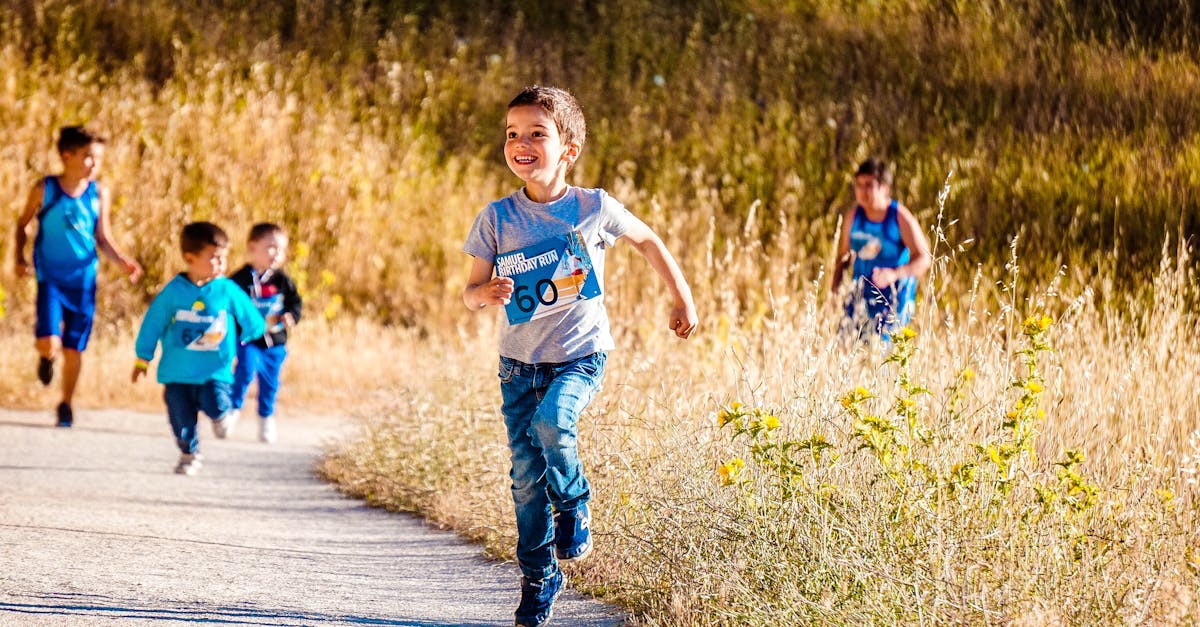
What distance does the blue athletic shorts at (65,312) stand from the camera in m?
9.34

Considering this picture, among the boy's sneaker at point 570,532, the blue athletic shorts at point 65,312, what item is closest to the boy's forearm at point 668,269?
the boy's sneaker at point 570,532

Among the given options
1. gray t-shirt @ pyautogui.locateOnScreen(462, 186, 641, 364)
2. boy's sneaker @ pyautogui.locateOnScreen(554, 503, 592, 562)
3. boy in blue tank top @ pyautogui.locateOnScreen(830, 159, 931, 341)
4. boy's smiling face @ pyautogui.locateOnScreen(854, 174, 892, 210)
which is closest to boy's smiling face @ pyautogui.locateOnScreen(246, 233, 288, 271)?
boy in blue tank top @ pyautogui.locateOnScreen(830, 159, 931, 341)

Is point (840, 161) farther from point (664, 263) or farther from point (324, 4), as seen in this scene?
point (664, 263)

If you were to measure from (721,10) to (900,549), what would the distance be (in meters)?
17.4

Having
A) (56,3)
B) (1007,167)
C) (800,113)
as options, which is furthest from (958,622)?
(56,3)

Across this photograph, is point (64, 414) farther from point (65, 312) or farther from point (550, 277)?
point (550, 277)

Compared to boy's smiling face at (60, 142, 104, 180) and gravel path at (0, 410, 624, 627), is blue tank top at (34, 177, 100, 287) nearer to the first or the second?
boy's smiling face at (60, 142, 104, 180)

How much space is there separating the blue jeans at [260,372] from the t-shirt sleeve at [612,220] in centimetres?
499

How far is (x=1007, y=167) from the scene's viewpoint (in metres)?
14.4

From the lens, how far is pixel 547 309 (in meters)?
4.71

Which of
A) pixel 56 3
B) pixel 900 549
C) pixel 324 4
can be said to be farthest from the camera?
pixel 324 4

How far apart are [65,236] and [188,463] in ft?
6.24

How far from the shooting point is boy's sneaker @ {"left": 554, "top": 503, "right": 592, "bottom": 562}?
4.73m

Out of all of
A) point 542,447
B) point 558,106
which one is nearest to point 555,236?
point 558,106
